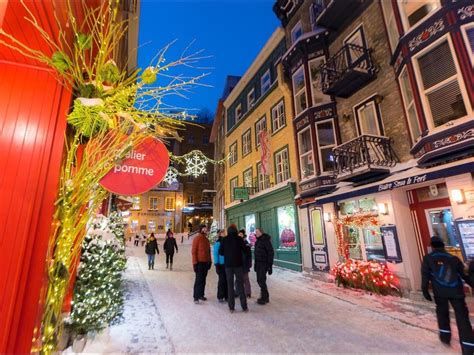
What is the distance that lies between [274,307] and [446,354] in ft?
11.2

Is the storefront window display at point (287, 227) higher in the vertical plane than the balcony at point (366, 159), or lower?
lower

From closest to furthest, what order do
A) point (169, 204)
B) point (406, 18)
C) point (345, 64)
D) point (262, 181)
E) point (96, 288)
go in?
point (96, 288), point (406, 18), point (345, 64), point (262, 181), point (169, 204)

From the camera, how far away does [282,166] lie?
15.0 m

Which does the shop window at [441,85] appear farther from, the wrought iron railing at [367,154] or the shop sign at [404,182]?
the wrought iron railing at [367,154]

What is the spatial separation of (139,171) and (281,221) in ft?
40.6

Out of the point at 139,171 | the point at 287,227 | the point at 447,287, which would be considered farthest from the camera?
the point at 287,227

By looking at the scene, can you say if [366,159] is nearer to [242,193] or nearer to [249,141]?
[242,193]

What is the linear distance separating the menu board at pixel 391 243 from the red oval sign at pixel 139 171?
794 cm

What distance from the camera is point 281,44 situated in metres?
16.1

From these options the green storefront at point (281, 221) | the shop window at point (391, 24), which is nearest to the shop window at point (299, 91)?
the green storefront at point (281, 221)

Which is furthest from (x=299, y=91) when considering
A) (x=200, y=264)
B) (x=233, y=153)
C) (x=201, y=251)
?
(x=200, y=264)

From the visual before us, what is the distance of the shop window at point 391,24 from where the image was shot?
896 cm

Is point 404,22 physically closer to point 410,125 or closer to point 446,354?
point 410,125

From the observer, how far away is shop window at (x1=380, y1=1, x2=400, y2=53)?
8960 millimetres
